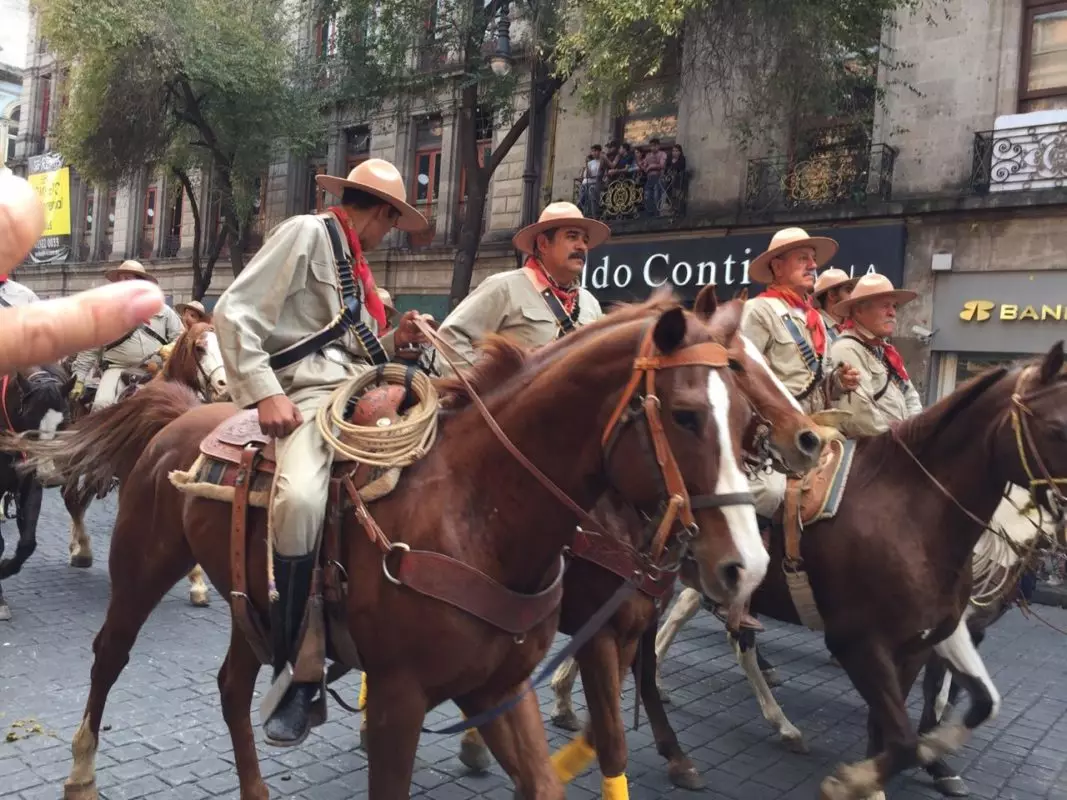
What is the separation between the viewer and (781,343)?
5035 mm

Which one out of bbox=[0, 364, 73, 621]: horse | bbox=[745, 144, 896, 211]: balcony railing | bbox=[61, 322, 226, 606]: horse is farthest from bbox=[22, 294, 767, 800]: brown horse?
bbox=[745, 144, 896, 211]: balcony railing

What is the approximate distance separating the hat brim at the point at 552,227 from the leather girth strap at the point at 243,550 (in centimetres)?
182

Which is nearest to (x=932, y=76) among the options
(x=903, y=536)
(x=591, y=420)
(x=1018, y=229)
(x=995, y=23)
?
(x=995, y=23)

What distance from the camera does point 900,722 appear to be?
12.6 feet

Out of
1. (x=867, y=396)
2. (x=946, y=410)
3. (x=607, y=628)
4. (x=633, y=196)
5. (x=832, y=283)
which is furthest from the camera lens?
(x=633, y=196)

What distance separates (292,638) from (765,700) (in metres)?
3.50

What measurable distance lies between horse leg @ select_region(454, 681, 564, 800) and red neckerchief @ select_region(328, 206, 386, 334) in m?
1.55

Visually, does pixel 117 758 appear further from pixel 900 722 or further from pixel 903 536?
pixel 903 536

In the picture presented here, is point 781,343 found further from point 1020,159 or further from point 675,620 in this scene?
point 1020,159

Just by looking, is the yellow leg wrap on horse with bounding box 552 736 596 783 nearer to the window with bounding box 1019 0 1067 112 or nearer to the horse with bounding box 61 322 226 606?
the horse with bounding box 61 322 226 606

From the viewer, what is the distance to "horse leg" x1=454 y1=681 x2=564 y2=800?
2.70 metres

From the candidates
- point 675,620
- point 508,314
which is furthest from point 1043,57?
point 508,314

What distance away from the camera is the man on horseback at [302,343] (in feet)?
9.12

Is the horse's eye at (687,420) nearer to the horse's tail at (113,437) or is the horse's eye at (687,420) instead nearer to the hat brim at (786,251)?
the horse's tail at (113,437)
